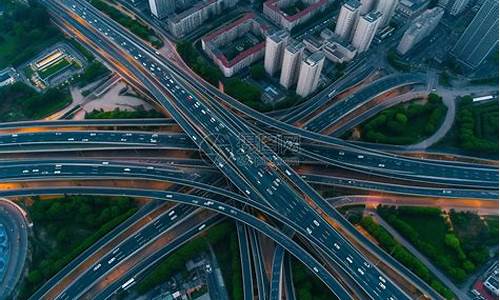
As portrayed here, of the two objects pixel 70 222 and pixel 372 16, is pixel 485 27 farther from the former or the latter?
pixel 70 222

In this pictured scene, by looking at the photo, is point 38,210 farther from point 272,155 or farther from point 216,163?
point 272,155

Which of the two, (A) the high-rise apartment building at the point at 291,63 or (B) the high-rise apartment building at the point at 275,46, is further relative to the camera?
(B) the high-rise apartment building at the point at 275,46

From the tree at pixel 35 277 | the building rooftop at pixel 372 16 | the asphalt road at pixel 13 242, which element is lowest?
the asphalt road at pixel 13 242

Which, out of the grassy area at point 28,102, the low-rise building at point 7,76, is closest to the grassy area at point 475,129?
the grassy area at point 28,102

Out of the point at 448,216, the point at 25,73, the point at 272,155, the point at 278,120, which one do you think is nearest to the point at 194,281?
the point at 272,155

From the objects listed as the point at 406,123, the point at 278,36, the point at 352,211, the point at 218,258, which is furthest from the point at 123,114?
the point at 406,123

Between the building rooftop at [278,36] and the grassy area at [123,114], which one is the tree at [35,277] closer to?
the grassy area at [123,114]

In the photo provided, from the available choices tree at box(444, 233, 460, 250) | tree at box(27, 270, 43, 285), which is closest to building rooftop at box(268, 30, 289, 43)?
tree at box(444, 233, 460, 250)
